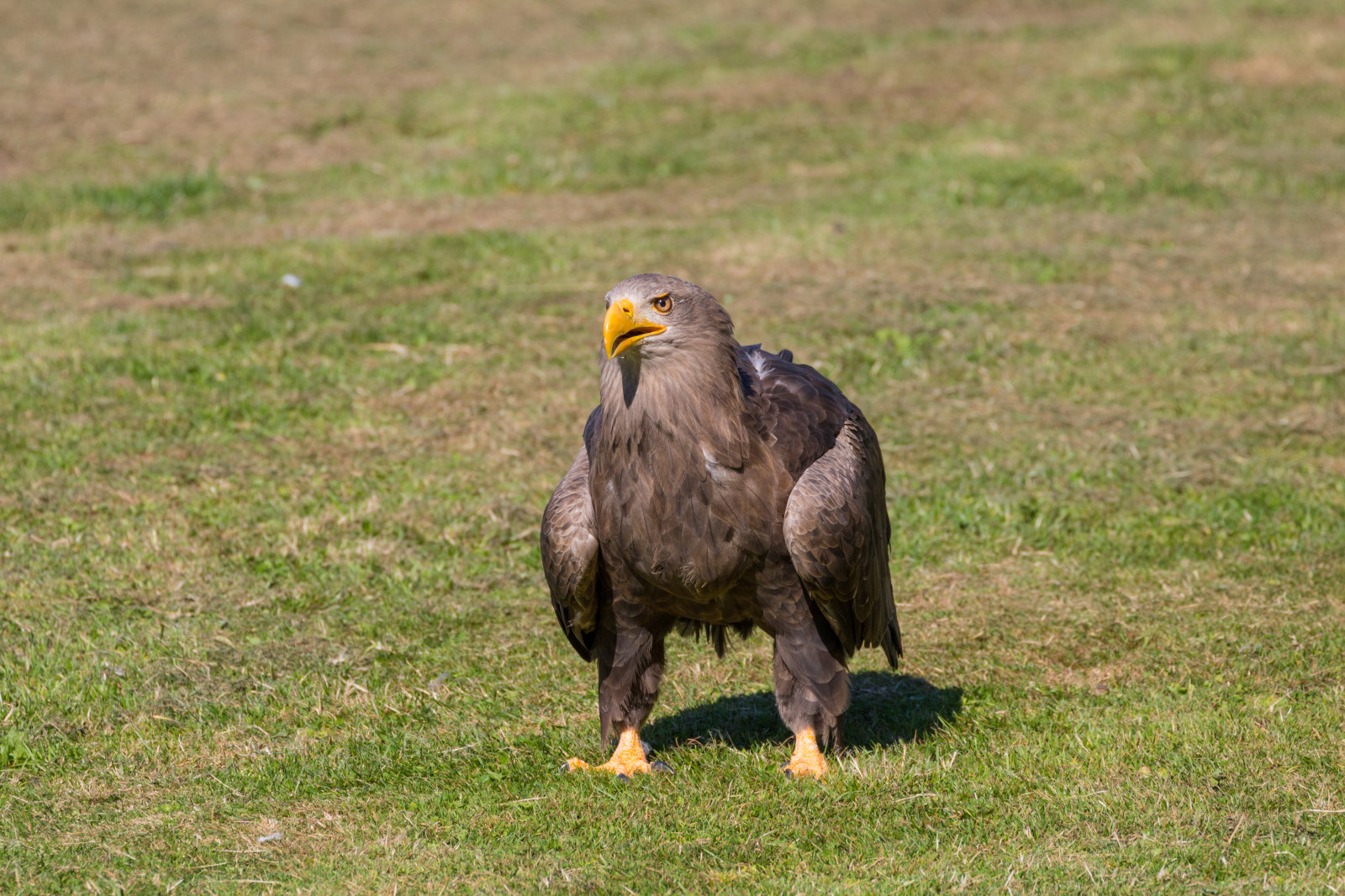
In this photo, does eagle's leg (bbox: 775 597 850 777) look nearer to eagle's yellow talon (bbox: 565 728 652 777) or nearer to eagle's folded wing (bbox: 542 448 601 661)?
eagle's yellow talon (bbox: 565 728 652 777)

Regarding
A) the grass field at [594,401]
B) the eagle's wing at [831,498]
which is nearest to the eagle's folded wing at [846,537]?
Result: the eagle's wing at [831,498]

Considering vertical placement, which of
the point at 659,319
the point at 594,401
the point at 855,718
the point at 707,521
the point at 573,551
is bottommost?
the point at 855,718

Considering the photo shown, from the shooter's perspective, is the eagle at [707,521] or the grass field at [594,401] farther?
the grass field at [594,401]

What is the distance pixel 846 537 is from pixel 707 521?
62 centimetres

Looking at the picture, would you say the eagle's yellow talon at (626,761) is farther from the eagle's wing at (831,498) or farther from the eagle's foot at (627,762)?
the eagle's wing at (831,498)

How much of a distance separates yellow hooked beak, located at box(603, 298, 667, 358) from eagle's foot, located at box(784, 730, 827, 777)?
2025 mm

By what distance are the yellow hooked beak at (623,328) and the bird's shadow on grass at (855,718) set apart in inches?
88.2

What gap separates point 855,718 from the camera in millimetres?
7883

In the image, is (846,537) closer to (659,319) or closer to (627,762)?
(659,319)

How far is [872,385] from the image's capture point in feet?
41.5

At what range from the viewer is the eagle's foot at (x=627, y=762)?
22.9 ft

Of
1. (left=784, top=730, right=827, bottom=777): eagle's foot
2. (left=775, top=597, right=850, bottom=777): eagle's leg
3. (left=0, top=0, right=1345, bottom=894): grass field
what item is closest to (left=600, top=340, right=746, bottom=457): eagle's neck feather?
(left=775, top=597, right=850, bottom=777): eagle's leg

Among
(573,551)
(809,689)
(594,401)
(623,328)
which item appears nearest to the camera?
(623,328)

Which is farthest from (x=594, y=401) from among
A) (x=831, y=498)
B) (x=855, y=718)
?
(x=831, y=498)
